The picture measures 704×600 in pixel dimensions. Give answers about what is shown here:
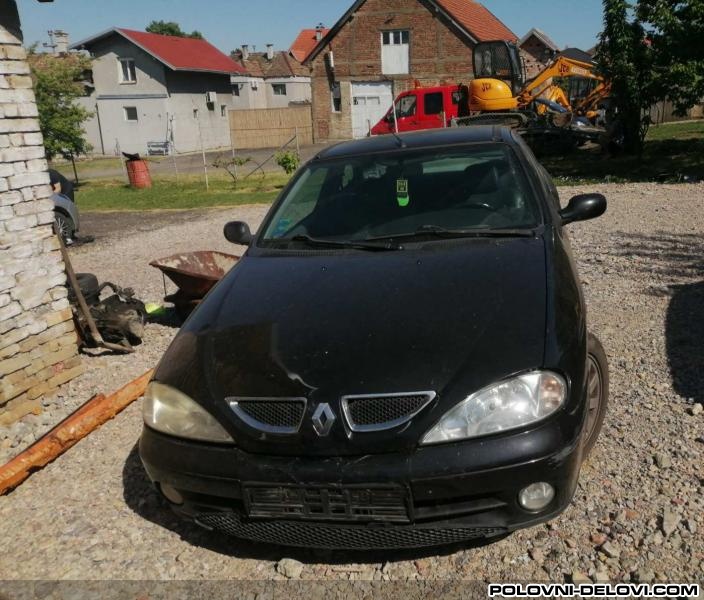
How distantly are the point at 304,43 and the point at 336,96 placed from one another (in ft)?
100

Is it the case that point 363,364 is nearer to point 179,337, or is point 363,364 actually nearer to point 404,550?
point 404,550

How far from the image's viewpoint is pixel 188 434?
2.80 m

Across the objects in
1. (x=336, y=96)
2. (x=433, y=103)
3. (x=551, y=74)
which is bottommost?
(x=433, y=103)

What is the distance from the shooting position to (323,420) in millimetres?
2566

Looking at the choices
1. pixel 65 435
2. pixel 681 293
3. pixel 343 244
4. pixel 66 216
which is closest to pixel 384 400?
pixel 343 244

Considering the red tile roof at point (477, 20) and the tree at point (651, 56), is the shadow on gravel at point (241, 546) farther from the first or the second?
the red tile roof at point (477, 20)

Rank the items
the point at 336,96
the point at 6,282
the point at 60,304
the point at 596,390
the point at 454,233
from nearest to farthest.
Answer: the point at 596,390, the point at 454,233, the point at 6,282, the point at 60,304, the point at 336,96

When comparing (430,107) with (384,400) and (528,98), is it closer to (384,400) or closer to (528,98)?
(528,98)

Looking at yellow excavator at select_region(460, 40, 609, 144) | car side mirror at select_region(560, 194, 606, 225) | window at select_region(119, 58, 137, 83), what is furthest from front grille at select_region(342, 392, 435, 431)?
window at select_region(119, 58, 137, 83)

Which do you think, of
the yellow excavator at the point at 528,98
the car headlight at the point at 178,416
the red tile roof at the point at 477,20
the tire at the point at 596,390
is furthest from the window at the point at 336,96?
the car headlight at the point at 178,416

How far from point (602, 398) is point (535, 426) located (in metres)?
1.29

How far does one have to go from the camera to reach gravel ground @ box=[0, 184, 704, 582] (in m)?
2.82

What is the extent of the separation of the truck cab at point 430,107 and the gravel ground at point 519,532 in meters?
16.3

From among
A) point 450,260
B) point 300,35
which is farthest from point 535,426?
point 300,35
